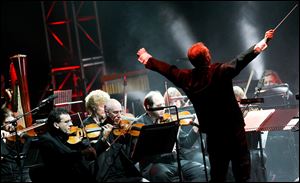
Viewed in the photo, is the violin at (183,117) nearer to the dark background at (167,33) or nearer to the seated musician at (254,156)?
the seated musician at (254,156)

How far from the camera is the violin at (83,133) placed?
6.47 m

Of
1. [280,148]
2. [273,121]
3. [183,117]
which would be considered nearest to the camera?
[273,121]

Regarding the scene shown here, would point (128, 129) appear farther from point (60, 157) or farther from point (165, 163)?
point (60, 157)

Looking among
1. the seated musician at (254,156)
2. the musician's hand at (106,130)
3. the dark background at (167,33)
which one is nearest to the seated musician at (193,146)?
the seated musician at (254,156)

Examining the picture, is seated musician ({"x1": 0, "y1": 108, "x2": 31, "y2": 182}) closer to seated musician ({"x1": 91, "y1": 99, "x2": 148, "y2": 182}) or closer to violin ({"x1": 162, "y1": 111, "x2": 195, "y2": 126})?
seated musician ({"x1": 91, "y1": 99, "x2": 148, "y2": 182})

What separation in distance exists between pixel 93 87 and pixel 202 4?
2802 mm

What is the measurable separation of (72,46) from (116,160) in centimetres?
562

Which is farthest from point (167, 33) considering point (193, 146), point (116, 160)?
point (116, 160)

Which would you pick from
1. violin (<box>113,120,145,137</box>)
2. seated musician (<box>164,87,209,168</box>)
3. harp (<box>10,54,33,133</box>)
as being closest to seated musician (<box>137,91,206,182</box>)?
seated musician (<box>164,87,209,168</box>)

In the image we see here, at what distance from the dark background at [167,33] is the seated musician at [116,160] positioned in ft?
14.5

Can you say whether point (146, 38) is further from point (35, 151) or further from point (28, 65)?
point (35, 151)

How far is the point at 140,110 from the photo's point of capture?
9.22m

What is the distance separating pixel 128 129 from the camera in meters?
6.37

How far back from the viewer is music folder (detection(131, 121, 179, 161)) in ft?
18.4
